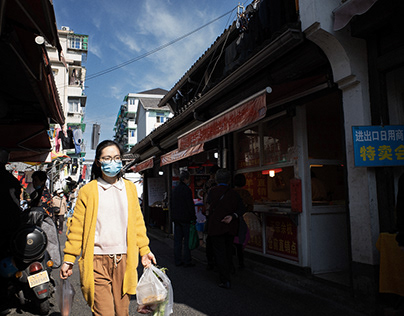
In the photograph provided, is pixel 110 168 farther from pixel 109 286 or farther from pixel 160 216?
pixel 160 216

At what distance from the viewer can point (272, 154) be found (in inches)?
258

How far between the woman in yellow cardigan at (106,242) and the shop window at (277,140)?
3.99 meters

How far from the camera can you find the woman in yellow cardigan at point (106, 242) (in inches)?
99.7

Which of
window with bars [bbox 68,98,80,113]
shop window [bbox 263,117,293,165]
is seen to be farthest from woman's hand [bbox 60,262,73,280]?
window with bars [bbox 68,98,80,113]

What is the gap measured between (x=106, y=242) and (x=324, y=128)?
512 centimetres

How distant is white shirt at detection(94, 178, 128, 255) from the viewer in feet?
8.61

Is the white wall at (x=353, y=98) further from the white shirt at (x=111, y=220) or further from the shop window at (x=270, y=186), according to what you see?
the white shirt at (x=111, y=220)

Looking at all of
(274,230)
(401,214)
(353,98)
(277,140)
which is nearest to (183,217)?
(274,230)

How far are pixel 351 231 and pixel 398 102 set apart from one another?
71.1 inches

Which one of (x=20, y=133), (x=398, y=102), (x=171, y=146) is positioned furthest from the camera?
(x=171, y=146)

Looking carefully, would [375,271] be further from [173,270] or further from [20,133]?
[20,133]

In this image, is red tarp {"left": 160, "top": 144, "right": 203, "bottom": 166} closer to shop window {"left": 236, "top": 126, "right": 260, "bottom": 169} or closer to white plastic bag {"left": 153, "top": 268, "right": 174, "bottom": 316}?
shop window {"left": 236, "top": 126, "right": 260, "bottom": 169}

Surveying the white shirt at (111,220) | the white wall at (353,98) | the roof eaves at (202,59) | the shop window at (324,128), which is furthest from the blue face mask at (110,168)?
the roof eaves at (202,59)

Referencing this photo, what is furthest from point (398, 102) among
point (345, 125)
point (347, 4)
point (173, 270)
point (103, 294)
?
point (173, 270)
